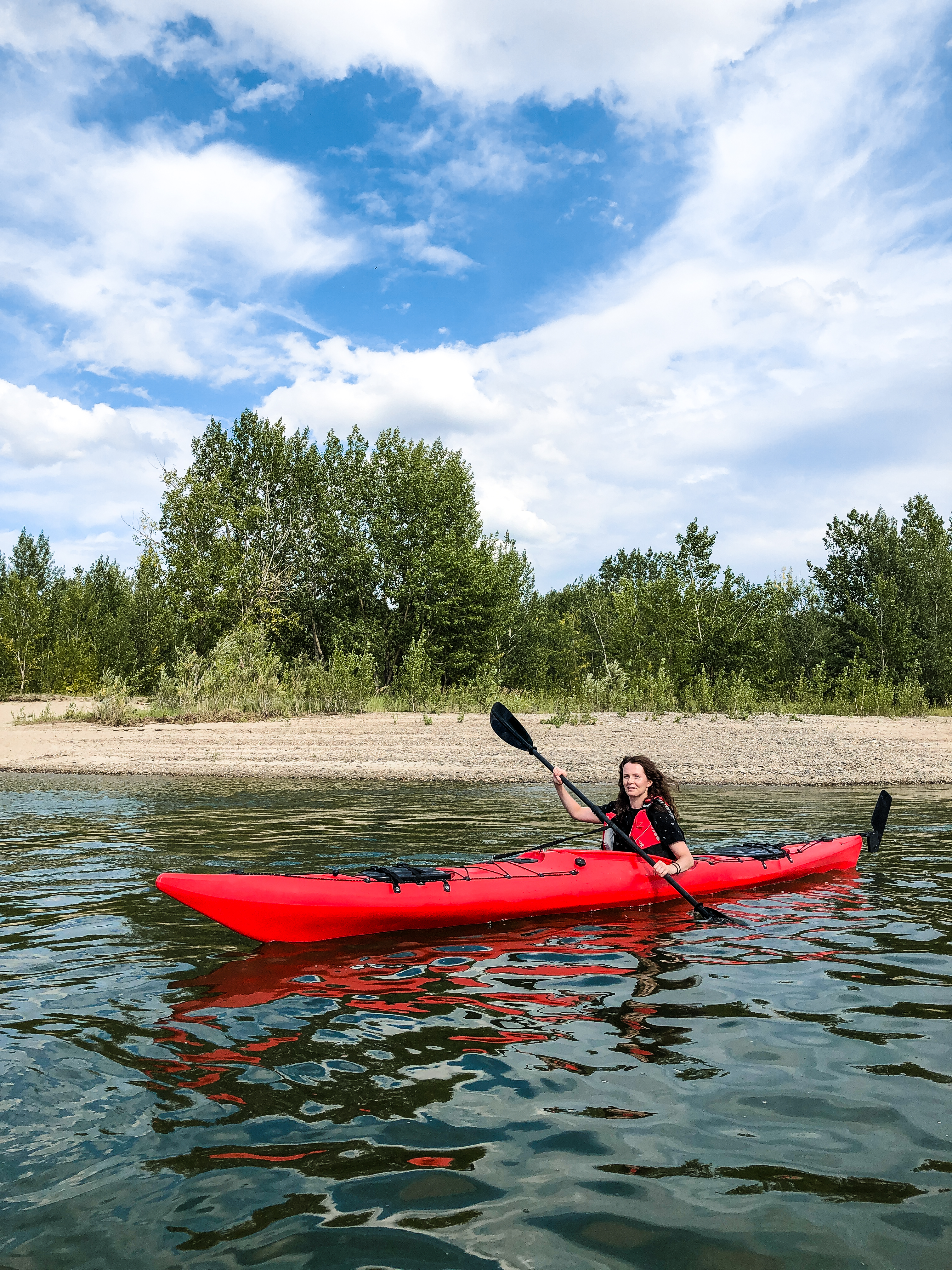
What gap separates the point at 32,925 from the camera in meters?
5.14

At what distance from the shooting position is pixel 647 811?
6.30m

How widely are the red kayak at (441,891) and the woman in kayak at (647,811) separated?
240mm

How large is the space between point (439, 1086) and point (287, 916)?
1901 mm

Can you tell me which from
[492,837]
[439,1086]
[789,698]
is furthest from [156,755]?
[789,698]

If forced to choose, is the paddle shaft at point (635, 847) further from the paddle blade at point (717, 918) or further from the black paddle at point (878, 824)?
the black paddle at point (878, 824)

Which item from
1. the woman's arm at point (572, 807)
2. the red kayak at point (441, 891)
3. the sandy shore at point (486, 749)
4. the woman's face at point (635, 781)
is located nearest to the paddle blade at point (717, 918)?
the red kayak at point (441, 891)

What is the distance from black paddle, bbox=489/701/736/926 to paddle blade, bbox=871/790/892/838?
0.20 feet

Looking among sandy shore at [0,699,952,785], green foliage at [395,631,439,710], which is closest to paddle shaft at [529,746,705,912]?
sandy shore at [0,699,952,785]

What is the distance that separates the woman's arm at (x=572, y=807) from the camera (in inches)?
256

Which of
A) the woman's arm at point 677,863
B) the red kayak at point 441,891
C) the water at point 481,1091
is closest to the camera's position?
the water at point 481,1091

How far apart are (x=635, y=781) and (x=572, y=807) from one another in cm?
83

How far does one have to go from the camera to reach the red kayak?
185 inches

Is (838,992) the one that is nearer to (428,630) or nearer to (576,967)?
(576,967)

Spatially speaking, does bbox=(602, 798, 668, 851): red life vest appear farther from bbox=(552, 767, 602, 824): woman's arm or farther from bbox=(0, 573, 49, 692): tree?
bbox=(0, 573, 49, 692): tree
